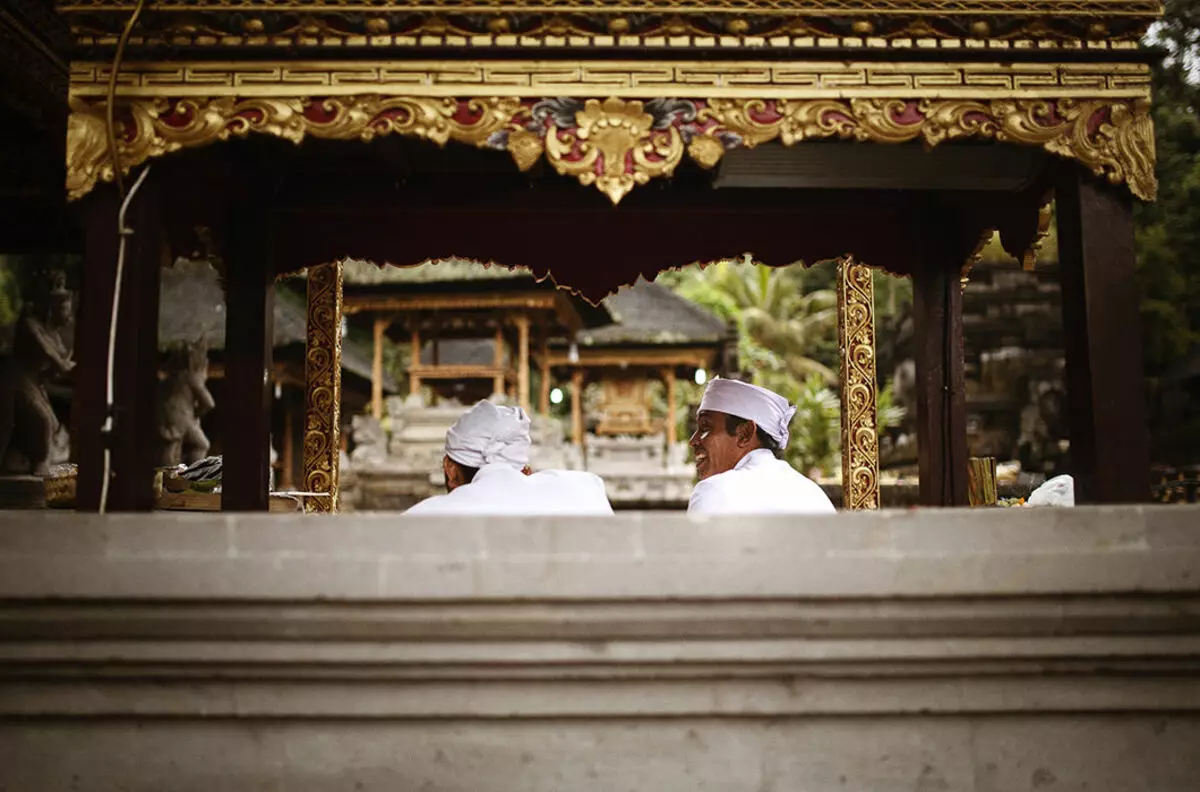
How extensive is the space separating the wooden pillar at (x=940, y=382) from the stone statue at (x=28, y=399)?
6.57 m

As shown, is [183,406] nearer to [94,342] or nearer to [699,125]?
[94,342]

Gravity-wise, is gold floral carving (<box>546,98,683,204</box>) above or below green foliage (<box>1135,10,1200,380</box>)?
below

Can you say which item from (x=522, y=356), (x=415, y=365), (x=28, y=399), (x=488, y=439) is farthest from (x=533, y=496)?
(x=415, y=365)

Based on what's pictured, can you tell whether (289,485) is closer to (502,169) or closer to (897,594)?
(502,169)

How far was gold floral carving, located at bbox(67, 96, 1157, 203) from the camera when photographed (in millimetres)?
3311

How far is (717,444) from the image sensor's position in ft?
13.7

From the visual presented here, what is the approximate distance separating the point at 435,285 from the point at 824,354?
21122 mm

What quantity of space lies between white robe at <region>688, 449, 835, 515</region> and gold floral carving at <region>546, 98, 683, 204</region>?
117cm

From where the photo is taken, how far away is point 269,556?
5.56 ft

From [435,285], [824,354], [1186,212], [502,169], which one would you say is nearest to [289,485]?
[435,285]

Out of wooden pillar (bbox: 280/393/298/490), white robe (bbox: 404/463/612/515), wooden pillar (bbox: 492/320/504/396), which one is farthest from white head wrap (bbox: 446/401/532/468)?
wooden pillar (bbox: 492/320/504/396)

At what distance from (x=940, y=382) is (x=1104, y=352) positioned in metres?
1.90

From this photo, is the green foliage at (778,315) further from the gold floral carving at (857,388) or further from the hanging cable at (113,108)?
the hanging cable at (113,108)

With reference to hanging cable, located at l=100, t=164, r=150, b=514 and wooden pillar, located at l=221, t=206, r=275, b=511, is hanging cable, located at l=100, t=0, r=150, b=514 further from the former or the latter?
wooden pillar, located at l=221, t=206, r=275, b=511
